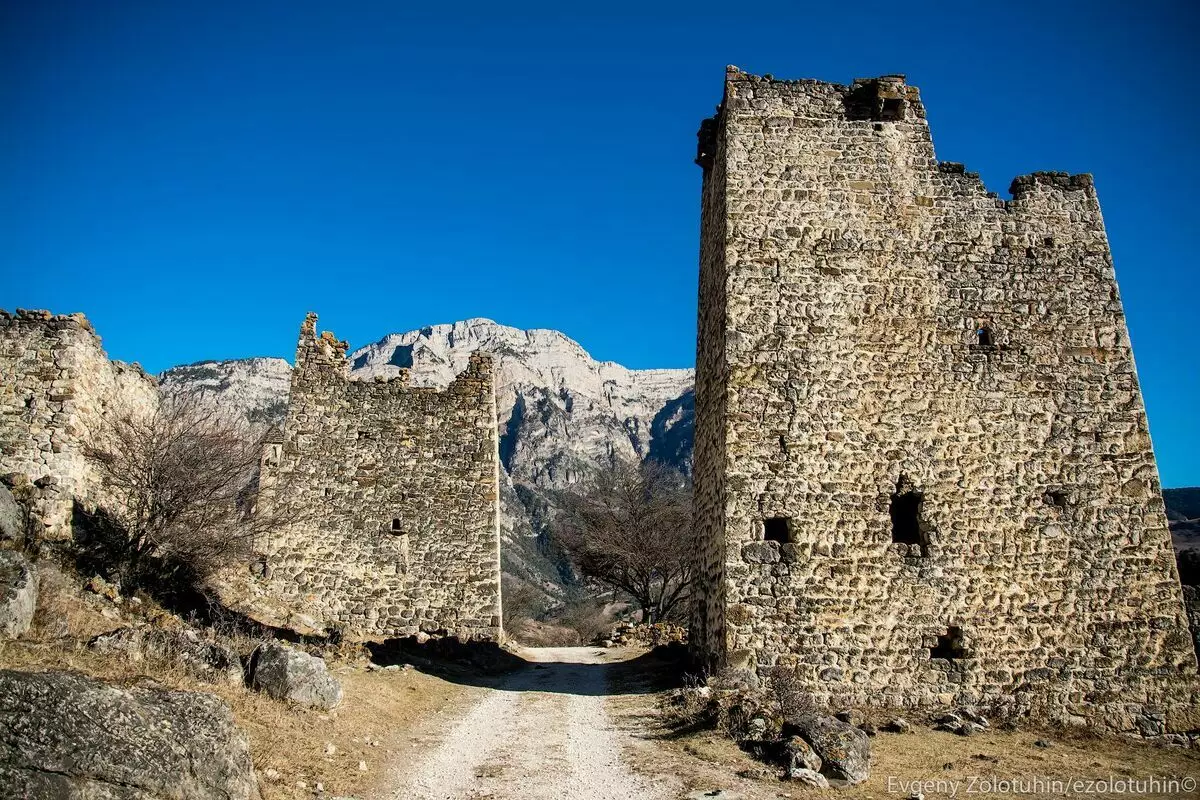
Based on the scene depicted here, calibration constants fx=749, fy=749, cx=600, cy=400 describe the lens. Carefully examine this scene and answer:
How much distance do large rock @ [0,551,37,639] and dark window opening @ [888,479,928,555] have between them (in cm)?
1146

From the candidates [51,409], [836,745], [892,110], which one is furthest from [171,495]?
[892,110]

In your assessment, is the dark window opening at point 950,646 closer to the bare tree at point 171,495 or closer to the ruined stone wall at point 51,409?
the bare tree at point 171,495

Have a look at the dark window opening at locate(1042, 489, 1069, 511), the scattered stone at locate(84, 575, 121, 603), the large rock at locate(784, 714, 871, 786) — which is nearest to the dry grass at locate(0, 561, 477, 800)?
the scattered stone at locate(84, 575, 121, 603)

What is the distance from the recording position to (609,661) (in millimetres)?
20016

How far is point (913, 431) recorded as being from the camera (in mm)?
12344

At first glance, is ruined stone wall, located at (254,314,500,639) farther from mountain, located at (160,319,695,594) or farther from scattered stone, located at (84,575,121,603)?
mountain, located at (160,319,695,594)

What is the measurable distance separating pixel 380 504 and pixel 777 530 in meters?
10.0

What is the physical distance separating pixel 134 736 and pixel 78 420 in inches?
409

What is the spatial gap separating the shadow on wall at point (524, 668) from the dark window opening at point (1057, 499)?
6.86 metres

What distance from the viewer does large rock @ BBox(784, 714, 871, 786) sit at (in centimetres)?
780

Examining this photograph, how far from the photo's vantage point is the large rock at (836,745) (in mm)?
7797

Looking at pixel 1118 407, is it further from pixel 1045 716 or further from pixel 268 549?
pixel 268 549

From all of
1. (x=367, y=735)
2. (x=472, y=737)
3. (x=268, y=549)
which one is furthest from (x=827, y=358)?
(x=268, y=549)

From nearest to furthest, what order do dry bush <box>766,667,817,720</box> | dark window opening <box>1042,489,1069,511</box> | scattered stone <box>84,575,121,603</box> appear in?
dry bush <box>766,667,817,720</box>
scattered stone <box>84,575,121,603</box>
dark window opening <box>1042,489,1069,511</box>
